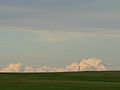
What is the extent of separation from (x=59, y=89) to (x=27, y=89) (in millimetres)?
4547

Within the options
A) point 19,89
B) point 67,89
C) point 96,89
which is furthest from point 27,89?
point 96,89

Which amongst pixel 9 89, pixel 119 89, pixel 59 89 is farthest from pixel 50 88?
pixel 119 89

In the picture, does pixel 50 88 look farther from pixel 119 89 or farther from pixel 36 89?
pixel 119 89

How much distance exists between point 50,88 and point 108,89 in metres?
8.49

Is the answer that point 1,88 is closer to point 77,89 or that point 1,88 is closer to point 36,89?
point 36,89

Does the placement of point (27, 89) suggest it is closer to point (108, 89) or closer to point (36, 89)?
point (36, 89)

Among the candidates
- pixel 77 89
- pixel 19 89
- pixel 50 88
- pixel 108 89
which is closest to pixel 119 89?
pixel 108 89

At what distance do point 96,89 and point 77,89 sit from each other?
2811mm

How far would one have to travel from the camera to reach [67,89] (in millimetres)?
58500

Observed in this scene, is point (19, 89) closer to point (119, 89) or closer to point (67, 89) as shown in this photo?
point (67, 89)

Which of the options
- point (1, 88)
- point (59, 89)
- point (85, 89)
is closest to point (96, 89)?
point (85, 89)

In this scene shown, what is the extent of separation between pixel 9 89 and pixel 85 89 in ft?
35.6

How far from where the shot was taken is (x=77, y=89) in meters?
58.8

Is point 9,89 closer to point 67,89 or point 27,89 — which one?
point 27,89
